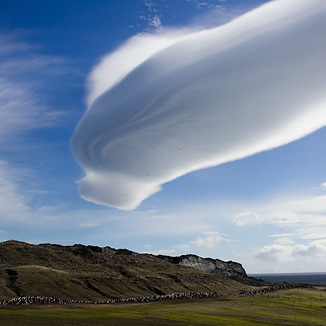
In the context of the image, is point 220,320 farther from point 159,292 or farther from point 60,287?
point 159,292

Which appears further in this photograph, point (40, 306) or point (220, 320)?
point (40, 306)

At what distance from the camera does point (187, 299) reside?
93312 mm

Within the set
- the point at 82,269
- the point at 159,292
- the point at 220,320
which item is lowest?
the point at 220,320

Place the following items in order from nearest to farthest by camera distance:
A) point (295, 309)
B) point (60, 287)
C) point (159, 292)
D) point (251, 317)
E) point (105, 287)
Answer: point (251, 317) → point (295, 309) → point (60, 287) → point (105, 287) → point (159, 292)

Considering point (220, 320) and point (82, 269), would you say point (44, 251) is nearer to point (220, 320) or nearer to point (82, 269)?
point (82, 269)

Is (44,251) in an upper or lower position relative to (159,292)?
upper

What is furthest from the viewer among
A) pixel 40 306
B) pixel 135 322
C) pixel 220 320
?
pixel 40 306

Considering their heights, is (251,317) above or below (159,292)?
below

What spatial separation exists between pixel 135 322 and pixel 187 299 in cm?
4400

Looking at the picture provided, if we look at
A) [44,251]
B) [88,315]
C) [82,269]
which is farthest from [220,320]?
[44,251]

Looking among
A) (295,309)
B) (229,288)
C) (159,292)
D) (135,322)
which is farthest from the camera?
(229,288)

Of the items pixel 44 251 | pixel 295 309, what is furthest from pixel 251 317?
pixel 44 251

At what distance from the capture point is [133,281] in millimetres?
113188

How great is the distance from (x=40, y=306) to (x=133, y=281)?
46.2 metres
